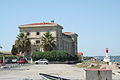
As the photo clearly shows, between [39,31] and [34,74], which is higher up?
[39,31]

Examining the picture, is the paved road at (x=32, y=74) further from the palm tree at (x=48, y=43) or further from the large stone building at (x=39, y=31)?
the large stone building at (x=39, y=31)

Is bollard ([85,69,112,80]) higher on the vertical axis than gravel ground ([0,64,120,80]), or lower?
higher

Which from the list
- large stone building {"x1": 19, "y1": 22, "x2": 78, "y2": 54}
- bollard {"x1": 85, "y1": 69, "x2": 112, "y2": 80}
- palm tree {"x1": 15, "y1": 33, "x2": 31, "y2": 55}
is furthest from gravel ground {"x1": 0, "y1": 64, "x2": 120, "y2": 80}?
large stone building {"x1": 19, "y1": 22, "x2": 78, "y2": 54}

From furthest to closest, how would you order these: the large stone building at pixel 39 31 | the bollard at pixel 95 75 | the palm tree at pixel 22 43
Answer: the large stone building at pixel 39 31 < the palm tree at pixel 22 43 < the bollard at pixel 95 75

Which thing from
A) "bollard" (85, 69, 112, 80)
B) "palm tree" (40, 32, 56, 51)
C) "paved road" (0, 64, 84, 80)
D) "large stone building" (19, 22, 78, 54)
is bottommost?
"paved road" (0, 64, 84, 80)

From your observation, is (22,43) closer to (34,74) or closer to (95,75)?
(34,74)

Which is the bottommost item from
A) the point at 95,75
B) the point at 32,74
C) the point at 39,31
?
the point at 32,74

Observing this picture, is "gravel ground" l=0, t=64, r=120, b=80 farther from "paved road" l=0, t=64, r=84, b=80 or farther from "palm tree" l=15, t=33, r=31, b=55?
"palm tree" l=15, t=33, r=31, b=55

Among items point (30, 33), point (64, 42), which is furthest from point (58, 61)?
point (64, 42)

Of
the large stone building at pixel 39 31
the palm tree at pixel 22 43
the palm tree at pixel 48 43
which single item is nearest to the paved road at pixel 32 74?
the palm tree at pixel 48 43

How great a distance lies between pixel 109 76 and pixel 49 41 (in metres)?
67.5

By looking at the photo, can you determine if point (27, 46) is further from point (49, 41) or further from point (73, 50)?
point (73, 50)

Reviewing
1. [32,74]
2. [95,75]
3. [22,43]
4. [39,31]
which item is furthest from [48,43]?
[95,75]

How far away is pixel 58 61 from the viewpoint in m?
76.7
